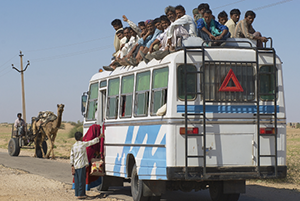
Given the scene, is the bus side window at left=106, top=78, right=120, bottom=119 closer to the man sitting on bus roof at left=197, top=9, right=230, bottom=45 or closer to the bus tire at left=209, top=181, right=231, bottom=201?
the man sitting on bus roof at left=197, top=9, right=230, bottom=45

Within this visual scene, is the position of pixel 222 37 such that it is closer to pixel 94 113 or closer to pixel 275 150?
pixel 275 150

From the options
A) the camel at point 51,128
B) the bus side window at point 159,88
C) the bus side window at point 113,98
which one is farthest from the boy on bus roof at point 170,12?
the camel at point 51,128

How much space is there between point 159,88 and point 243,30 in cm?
254

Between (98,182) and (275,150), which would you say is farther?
(98,182)

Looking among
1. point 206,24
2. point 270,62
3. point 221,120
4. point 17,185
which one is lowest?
point 17,185

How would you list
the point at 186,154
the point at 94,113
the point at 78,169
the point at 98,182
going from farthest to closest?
the point at 94,113 → the point at 98,182 → the point at 78,169 → the point at 186,154

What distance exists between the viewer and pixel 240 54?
31.1ft

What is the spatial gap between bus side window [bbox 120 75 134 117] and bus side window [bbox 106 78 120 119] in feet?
1.01

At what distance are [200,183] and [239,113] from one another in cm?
176

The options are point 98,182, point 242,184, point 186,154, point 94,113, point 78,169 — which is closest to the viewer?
Result: point 186,154

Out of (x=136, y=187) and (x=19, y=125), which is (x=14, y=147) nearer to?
(x=19, y=125)

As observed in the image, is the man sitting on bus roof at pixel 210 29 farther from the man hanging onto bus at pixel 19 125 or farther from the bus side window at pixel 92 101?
the man hanging onto bus at pixel 19 125

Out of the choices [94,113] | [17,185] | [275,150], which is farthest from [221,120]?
[17,185]

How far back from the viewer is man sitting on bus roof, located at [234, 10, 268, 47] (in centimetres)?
1072
